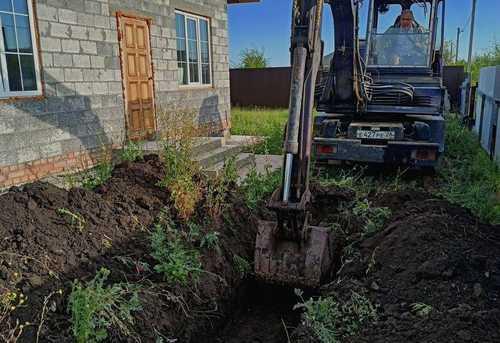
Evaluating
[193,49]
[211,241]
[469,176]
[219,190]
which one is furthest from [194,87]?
[211,241]

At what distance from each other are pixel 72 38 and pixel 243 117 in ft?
30.5

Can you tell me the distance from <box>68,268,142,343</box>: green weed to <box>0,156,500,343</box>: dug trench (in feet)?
0.22

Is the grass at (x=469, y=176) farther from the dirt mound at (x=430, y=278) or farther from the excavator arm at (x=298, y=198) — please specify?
the excavator arm at (x=298, y=198)

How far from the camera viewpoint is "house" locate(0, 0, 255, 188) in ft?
18.4

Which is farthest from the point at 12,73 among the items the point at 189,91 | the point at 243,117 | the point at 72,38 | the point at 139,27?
the point at 243,117

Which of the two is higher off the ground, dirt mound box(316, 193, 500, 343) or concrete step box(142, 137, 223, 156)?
concrete step box(142, 137, 223, 156)

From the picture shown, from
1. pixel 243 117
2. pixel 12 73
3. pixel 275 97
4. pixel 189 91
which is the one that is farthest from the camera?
pixel 275 97

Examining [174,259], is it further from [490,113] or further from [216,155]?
[490,113]

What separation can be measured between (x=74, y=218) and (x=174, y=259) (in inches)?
36.6

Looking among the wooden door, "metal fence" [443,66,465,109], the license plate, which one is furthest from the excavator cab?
"metal fence" [443,66,465,109]

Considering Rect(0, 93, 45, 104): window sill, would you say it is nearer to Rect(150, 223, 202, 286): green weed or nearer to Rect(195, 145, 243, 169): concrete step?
Rect(195, 145, 243, 169): concrete step

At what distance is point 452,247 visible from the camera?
3180mm

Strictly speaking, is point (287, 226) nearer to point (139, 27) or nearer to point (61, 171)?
point (61, 171)

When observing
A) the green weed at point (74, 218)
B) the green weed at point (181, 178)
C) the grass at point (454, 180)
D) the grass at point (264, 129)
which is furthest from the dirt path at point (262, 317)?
the grass at point (264, 129)
